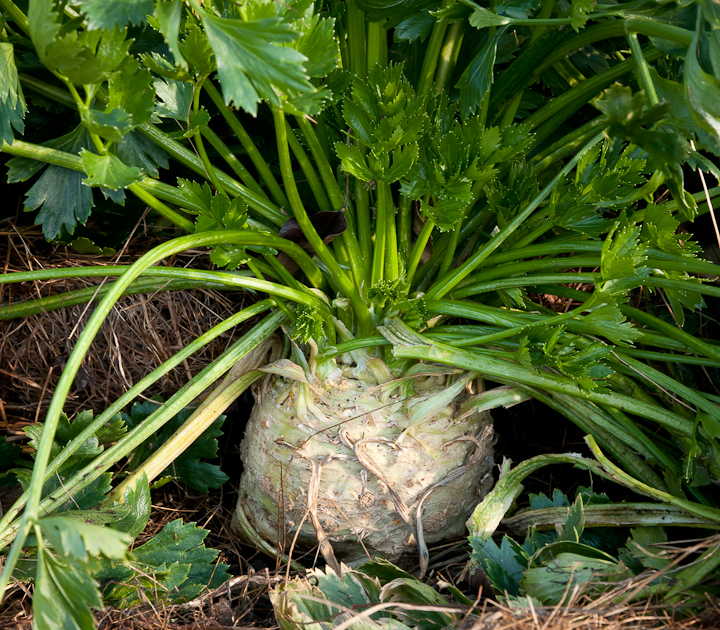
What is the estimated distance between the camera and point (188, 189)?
922 mm

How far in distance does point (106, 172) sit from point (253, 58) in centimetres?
24

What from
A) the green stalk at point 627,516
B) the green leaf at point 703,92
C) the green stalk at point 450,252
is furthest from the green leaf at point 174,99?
the green stalk at point 627,516

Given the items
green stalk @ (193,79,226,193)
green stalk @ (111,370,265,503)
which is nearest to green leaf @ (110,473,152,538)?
green stalk @ (111,370,265,503)

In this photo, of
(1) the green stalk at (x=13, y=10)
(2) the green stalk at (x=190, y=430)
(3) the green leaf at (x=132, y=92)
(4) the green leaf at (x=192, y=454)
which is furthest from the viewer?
(4) the green leaf at (x=192, y=454)

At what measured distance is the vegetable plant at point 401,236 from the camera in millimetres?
814

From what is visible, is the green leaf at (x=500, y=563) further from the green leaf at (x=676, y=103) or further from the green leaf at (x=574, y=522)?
the green leaf at (x=676, y=103)

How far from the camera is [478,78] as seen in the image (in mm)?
922

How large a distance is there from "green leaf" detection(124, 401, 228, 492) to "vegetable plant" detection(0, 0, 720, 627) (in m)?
0.06

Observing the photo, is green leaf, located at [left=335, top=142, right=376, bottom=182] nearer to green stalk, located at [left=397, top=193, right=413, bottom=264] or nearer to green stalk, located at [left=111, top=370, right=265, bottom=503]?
green stalk, located at [left=397, top=193, right=413, bottom=264]

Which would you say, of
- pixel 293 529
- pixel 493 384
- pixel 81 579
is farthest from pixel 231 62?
pixel 493 384

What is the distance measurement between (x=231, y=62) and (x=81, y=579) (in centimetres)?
63

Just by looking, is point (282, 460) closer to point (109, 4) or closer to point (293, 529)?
point (293, 529)

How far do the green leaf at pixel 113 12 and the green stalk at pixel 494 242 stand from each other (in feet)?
1.94

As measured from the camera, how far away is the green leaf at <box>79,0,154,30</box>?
0.66m
